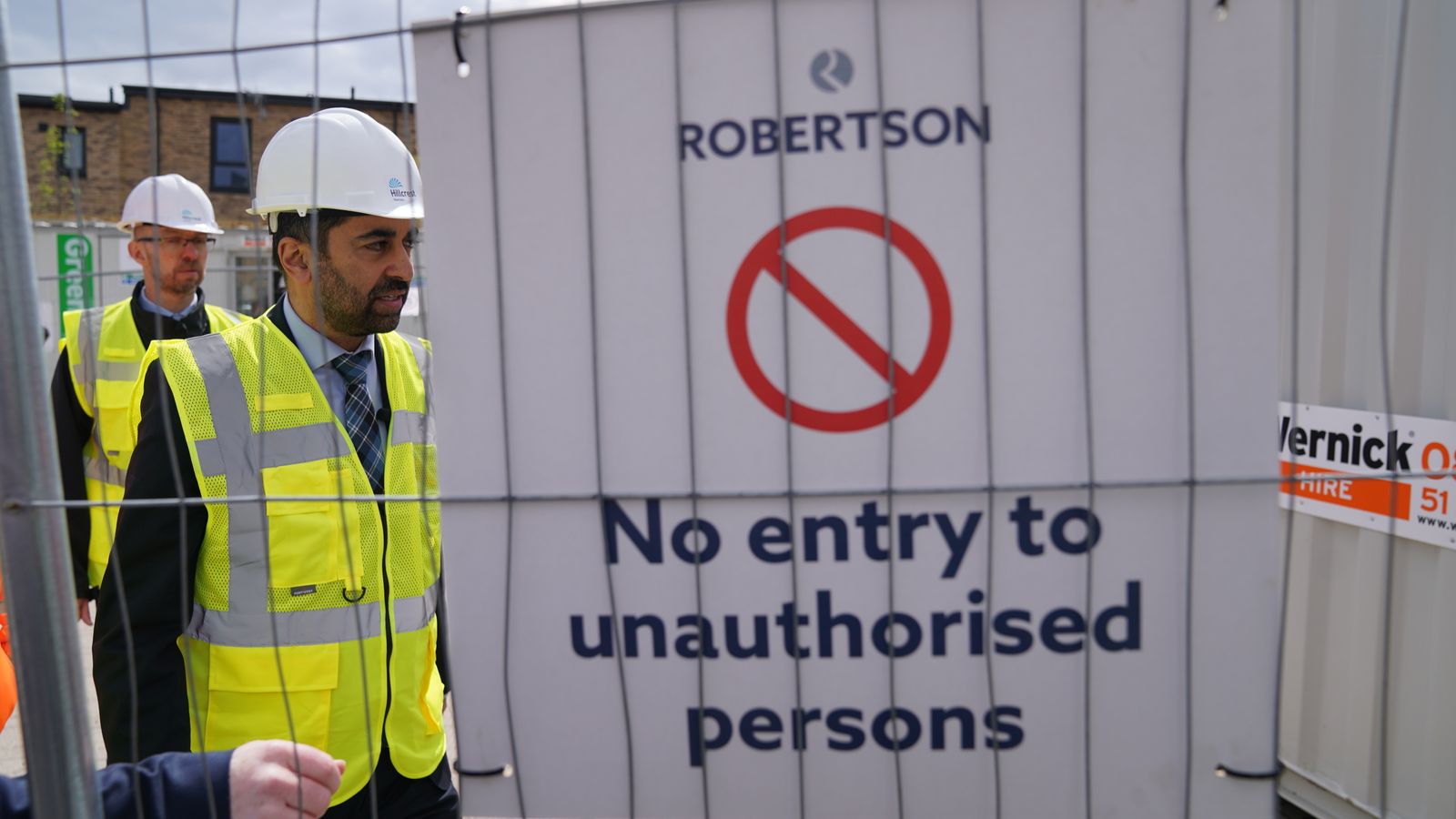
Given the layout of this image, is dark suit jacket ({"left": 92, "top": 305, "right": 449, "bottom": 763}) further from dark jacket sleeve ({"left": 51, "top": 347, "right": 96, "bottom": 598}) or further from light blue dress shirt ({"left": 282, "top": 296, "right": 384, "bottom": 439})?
dark jacket sleeve ({"left": 51, "top": 347, "right": 96, "bottom": 598})

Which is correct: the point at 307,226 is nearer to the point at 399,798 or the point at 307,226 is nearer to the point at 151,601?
the point at 151,601

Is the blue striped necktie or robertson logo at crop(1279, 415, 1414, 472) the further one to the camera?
robertson logo at crop(1279, 415, 1414, 472)

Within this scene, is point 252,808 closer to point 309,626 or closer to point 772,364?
point 309,626

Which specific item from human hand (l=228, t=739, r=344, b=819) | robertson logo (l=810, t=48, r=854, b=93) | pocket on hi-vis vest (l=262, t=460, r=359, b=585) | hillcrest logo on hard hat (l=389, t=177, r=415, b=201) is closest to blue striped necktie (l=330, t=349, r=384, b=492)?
pocket on hi-vis vest (l=262, t=460, r=359, b=585)

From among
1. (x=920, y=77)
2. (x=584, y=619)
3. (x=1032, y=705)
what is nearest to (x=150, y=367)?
(x=584, y=619)

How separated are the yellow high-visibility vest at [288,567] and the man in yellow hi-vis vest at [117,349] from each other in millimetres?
1568

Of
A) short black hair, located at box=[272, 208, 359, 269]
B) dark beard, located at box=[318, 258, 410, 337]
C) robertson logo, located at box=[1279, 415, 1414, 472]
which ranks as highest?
short black hair, located at box=[272, 208, 359, 269]

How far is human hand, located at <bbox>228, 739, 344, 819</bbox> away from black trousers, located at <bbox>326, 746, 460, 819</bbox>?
0.58 metres

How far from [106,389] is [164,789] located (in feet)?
9.78

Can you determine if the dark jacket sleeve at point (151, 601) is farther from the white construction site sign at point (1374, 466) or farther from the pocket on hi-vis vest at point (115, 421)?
the white construction site sign at point (1374, 466)

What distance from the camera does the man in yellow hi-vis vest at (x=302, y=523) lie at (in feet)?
6.11

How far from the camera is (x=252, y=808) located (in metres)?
1.43

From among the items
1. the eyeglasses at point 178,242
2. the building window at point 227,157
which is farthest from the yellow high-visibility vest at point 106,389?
the building window at point 227,157

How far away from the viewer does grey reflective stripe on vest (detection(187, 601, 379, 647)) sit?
Result: 1.89 meters
